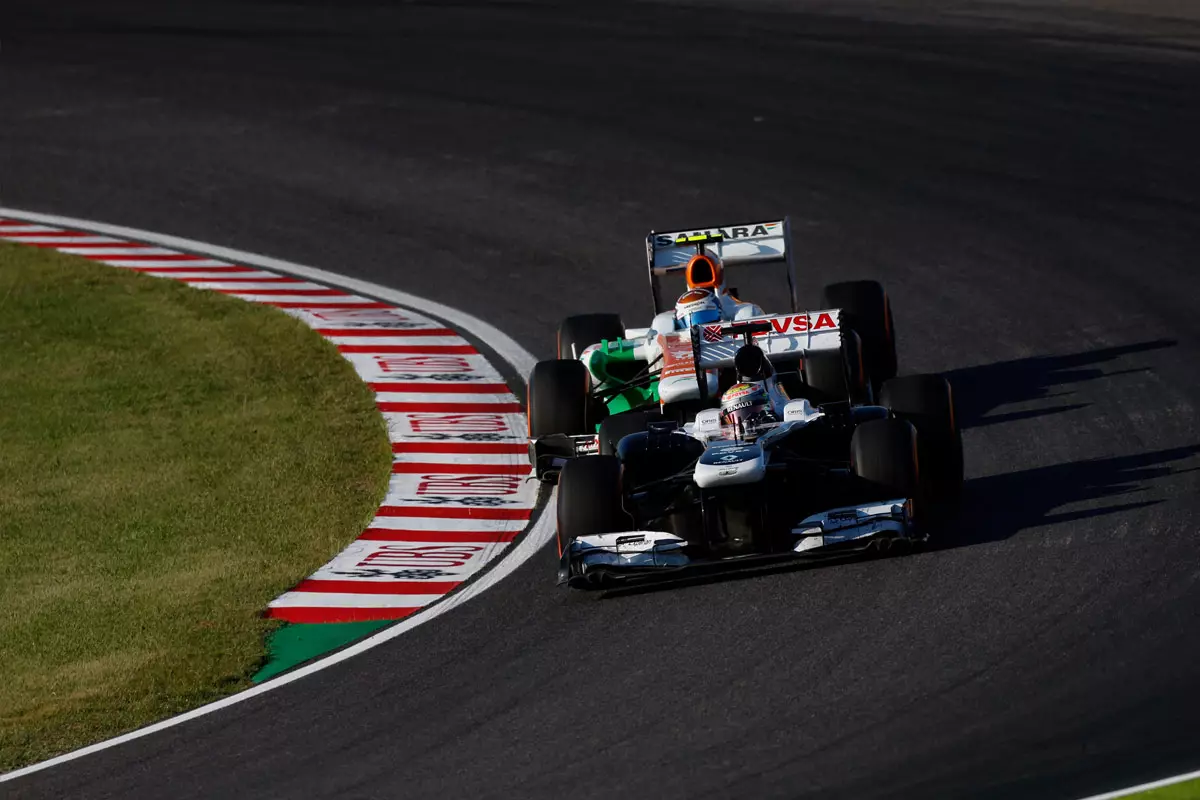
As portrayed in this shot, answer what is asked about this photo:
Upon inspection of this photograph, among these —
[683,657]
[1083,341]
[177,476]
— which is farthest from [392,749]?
[1083,341]

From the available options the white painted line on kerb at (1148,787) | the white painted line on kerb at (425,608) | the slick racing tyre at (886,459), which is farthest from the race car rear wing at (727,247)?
the white painted line on kerb at (1148,787)

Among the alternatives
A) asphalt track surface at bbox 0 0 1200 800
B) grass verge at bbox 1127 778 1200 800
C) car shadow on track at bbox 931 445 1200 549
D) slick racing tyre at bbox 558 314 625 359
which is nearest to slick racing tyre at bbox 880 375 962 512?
car shadow on track at bbox 931 445 1200 549

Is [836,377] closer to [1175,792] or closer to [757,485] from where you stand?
[757,485]

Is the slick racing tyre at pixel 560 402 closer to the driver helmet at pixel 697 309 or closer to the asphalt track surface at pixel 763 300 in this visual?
the driver helmet at pixel 697 309

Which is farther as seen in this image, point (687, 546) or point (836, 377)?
point (836, 377)

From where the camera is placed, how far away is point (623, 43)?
30.0 m

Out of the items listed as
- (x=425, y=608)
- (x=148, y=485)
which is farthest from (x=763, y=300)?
(x=425, y=608)

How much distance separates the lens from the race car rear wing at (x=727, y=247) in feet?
55.6

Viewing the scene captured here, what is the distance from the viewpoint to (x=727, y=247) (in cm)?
1712

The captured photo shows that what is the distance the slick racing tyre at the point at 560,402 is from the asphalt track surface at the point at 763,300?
2034 mm

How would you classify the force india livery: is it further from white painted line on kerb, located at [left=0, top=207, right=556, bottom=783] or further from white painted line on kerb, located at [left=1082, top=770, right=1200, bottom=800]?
white painted line on kerb, located at [left=1082, top=770, right=1200, bottom=800]

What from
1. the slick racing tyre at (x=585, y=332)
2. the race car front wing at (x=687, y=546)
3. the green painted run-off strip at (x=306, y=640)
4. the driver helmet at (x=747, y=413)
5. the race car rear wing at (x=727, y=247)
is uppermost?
the race car rear wing at (x=727, y=247)

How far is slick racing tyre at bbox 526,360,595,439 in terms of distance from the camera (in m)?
15.9

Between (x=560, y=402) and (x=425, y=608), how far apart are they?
272 cm
